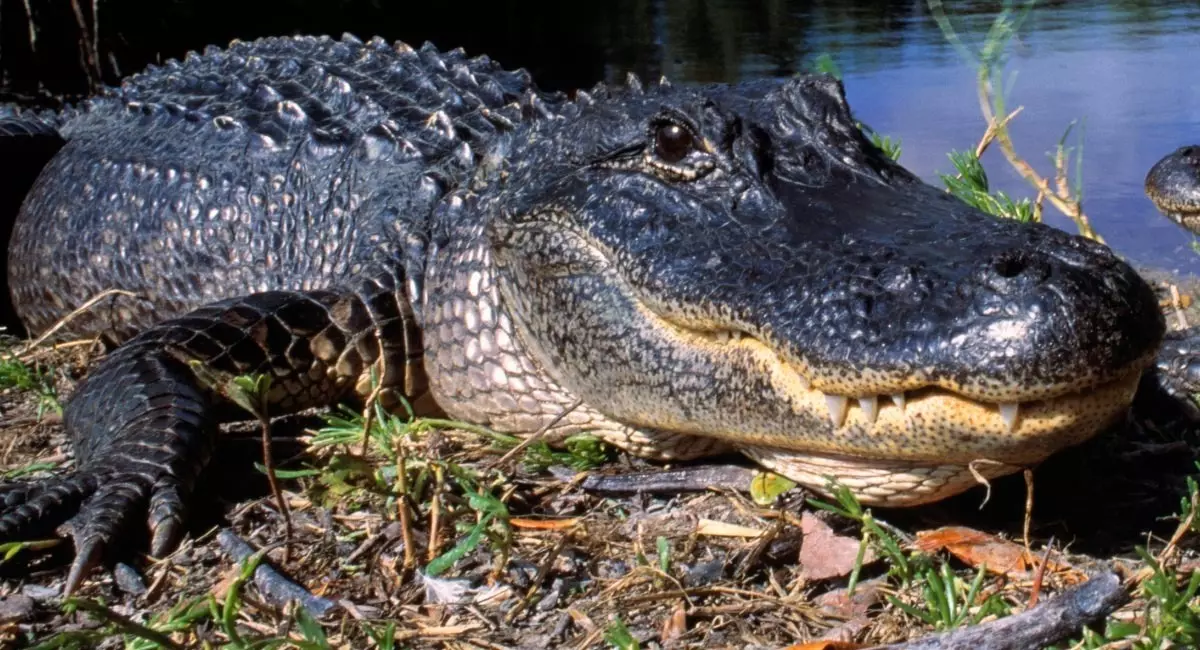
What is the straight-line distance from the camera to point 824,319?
206cm

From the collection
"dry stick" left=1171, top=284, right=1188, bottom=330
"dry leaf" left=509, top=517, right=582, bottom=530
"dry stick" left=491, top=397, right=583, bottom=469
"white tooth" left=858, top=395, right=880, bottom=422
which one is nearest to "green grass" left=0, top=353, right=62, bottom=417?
"dry stick" left=491, top=397, right=583, bottom=469

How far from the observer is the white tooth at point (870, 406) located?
2.01m

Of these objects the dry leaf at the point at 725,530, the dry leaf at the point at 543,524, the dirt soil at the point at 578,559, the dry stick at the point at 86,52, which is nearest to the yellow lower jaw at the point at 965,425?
the dirt soil at the point at 578,559

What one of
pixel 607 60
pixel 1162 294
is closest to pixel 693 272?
pixel 1162 294

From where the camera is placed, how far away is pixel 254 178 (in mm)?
4000

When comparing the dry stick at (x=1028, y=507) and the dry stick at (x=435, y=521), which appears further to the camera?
Answer: the dry stick at (x=435, y=521)

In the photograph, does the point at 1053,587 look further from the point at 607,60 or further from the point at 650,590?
the point at 607,60

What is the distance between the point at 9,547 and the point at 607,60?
9.88 m

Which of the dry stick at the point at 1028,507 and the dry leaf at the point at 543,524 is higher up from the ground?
the dry stick at the point at 1028,507

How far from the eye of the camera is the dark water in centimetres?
664

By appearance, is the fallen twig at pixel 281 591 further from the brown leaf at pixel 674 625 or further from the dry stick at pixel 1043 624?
the dry stick at pixel 1043 624

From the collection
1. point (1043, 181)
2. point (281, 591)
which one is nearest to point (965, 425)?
point (281, 591)

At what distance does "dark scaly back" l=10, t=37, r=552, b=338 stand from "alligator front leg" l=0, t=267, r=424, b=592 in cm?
25

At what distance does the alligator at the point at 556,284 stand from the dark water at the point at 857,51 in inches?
63.2
